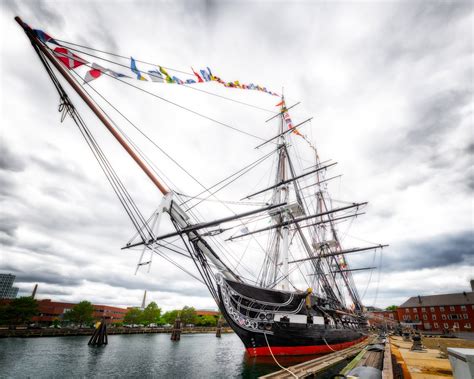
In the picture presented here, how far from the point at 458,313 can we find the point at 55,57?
80.4 meters

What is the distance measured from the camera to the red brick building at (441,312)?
5234cm

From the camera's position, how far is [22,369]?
1472 centimetres

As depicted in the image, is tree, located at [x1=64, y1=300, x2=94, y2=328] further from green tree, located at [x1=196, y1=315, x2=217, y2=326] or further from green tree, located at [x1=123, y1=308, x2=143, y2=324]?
green tree, located at [x1=196, y1=315, x2=217, y2=326]

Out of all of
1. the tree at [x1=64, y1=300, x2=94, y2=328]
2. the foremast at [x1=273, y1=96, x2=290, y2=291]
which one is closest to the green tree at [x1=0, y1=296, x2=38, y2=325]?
the tree at [x1=64, y1=300, x2=94, y2=328]

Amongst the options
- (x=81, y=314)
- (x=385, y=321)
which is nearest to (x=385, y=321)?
(x=385, y=321)

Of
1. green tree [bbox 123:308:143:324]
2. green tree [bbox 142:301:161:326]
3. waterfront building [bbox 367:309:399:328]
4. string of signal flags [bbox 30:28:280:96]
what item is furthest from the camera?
green tree [bbox 142:301:161:326]

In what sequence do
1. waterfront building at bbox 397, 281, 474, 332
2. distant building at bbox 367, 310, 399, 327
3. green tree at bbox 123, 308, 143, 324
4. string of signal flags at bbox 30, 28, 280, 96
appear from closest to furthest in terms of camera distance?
1. string of signal flags at bbox 30, 28, 280, 96
2. distant building at bbox 367, 310, 399, 327
3. waterfront building at bbox 397, 281, 474, 332
4. green tree at bbox 123, 308, 143, 324

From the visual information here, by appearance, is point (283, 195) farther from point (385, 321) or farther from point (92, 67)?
point (385, 321)

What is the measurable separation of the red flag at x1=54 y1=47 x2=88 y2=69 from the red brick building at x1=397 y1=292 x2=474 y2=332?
7201 centimetres

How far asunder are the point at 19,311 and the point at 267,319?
168 ft

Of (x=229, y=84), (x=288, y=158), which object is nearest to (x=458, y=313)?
(x=288, y=158)

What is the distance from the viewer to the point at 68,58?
636 cm

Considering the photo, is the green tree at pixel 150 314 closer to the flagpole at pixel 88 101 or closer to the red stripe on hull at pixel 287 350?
the red stripe on hull at pixel 287 350

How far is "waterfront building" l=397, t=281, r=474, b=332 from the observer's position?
172 feet
